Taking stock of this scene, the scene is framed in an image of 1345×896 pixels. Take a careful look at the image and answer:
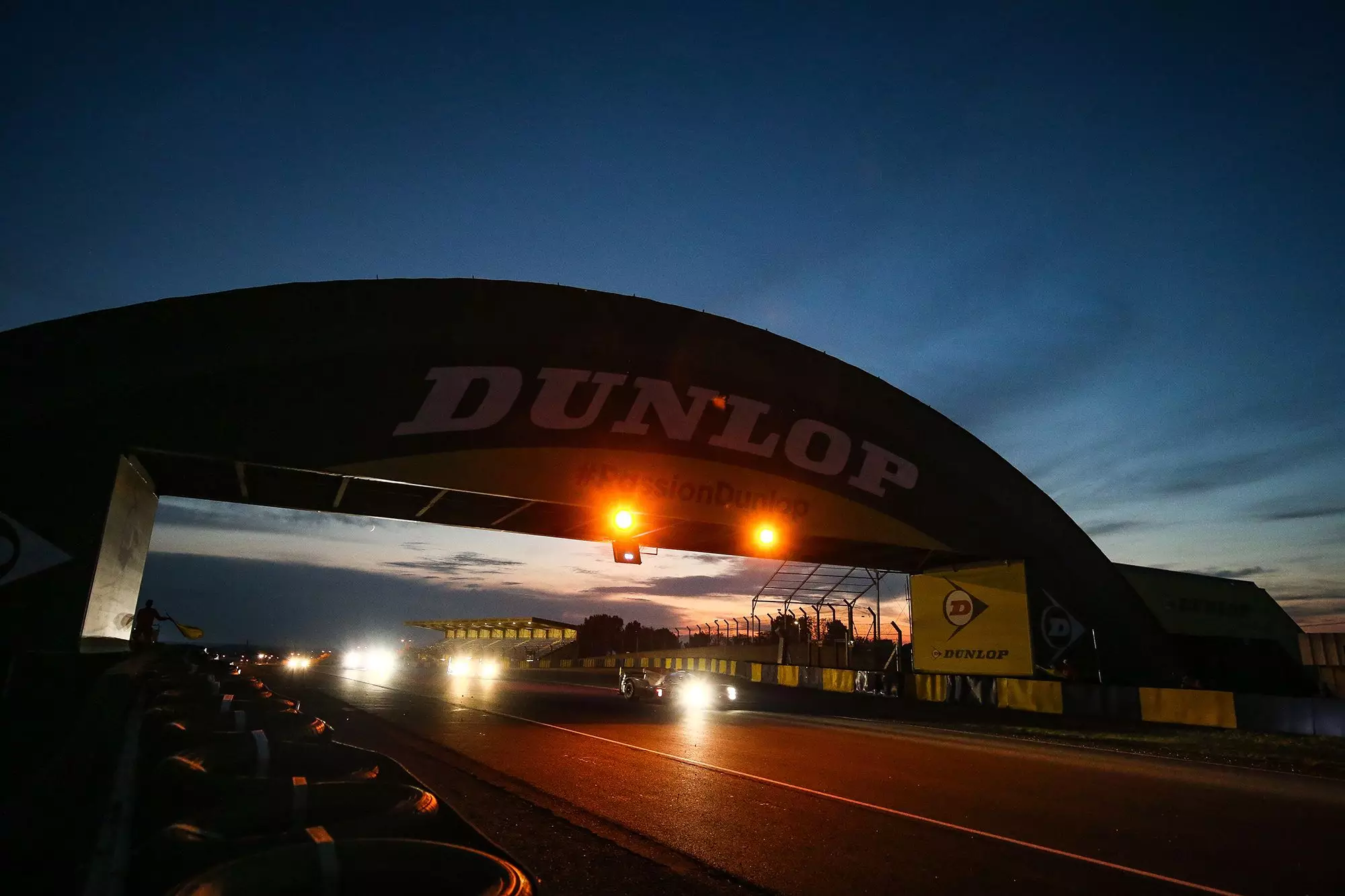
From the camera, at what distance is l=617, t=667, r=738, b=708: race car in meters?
22.0

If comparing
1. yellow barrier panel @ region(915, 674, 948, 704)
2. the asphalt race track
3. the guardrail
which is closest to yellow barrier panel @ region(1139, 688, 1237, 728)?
the guardrail

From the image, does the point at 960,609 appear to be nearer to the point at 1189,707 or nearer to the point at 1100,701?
the point at 1100,701

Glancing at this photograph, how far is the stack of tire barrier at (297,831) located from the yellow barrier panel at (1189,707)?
1786 cm

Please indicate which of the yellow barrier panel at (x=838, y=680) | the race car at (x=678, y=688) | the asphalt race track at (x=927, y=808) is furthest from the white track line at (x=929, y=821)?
the yellow barrier panel at (x=838, y=680)

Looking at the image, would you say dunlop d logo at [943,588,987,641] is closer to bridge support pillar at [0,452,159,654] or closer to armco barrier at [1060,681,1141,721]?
armco barrier at [1060,681,1141,721]

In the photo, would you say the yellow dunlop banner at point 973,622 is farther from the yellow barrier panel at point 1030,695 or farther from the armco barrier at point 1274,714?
the armco barrier at point 1274,714

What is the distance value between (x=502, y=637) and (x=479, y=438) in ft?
221

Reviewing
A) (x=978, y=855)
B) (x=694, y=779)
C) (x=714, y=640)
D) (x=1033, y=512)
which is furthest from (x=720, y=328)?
(x=714, y=640)

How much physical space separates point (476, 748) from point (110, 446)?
9.05 meters

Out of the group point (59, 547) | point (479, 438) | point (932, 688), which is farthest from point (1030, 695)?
point (59, 547)

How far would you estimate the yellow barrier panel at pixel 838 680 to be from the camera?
2611 centimetres

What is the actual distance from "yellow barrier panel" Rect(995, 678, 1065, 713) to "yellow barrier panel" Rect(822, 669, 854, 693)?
6.25 metres

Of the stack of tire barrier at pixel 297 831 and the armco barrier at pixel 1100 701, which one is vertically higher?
the stack of tire barrier at pixel 297 831

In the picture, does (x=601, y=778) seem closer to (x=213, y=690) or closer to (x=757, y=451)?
(x=213, y=690)
